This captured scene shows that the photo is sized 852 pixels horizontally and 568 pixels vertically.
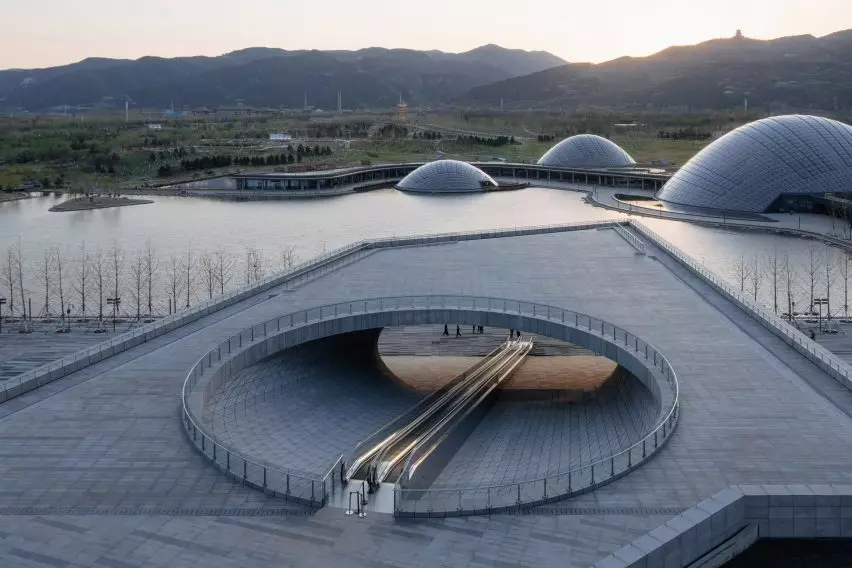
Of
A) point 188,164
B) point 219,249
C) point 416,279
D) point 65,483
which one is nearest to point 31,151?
point 188,164

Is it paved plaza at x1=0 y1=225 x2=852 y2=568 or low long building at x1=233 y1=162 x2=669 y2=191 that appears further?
low long building at x1=233 y1=162 x2=669 y2=191

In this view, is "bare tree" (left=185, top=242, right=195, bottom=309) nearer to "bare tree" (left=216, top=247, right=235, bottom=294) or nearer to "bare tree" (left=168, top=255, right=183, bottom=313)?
"bare tree" (left=168, top=255, right=183, bottom=313)

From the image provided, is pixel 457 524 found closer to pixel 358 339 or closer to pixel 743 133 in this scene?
pixel 358 339

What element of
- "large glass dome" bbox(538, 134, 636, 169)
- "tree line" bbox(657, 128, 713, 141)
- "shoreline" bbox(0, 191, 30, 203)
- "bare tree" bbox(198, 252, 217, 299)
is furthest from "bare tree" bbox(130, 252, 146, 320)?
"tree line" bbox(657, 128, 713, 141)

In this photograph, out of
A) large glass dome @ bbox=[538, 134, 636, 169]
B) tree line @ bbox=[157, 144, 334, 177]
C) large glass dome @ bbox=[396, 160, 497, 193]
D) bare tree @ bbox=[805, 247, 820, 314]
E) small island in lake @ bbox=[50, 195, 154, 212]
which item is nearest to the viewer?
bare tree @ bbox=[805, 247, 820, 314]

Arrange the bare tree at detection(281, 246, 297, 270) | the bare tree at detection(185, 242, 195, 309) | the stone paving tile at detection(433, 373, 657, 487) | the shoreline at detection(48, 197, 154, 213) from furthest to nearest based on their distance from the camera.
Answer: the shoreline at detection(48, 197, 154, 213) < the bare tree at detection(281, 246, 297, 270) < the bare tree at detection(185, 242, 195, 309) < the stone paving tile at detection(433, 373, 657, 487)

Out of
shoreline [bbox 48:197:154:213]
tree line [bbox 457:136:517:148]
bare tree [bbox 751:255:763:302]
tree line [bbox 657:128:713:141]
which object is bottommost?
bare tree [bbox 751:255:763:302]
